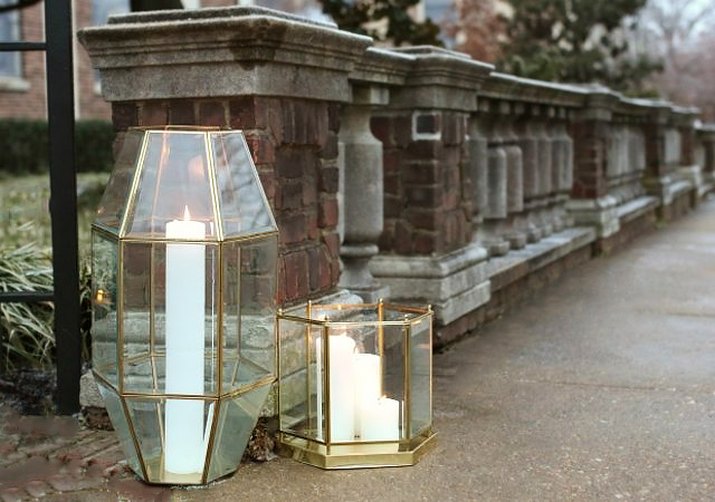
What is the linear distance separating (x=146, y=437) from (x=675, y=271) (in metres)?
5.42

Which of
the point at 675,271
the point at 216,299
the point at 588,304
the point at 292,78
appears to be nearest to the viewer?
the point at 216,299

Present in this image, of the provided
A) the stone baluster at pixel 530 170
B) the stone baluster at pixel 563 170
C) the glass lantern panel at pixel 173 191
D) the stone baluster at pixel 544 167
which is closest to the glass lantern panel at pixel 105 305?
the glass lantern panel at pixel 173 191

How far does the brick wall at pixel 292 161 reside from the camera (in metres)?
3.17

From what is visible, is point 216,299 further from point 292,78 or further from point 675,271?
point 675,271

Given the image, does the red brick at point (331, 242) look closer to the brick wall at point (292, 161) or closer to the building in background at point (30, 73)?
the brick wall at point (292, 161)

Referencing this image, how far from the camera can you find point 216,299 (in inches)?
109

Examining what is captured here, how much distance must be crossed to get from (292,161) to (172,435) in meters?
1.01

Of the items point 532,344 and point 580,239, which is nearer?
point 532,344

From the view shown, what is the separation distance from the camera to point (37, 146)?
16.0 metres

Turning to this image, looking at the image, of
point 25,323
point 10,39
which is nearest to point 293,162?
point 25,323

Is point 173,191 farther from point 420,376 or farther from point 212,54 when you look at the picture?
point 420,376

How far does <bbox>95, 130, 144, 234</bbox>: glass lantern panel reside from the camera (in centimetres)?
282

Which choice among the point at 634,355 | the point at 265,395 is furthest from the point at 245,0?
the point at 265,395

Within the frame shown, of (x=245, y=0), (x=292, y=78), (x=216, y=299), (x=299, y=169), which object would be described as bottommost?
(x=216, y=299)
